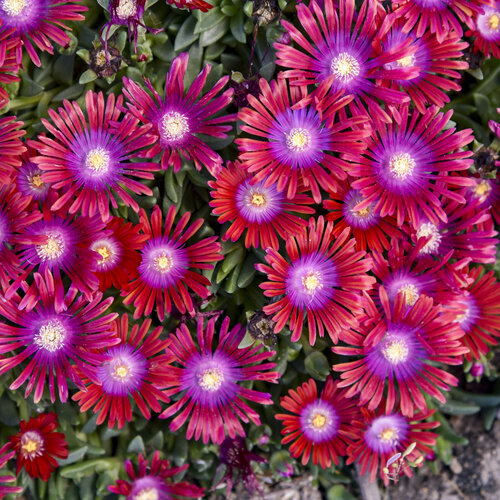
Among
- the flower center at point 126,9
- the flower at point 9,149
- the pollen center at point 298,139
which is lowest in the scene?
the flower at point 9,149

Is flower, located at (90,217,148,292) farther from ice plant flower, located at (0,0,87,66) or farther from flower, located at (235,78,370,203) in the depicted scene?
ice plant flower, located at (0,0,87,66)

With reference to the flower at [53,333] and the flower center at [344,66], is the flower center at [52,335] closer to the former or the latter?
the flower at [53,333]

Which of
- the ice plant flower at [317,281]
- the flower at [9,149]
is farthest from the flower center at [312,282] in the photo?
the flower at [9,149]

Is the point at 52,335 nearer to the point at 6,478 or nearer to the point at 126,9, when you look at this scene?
the point at 6,478

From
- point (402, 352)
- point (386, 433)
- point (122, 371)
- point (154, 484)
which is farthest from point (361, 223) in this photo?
point (154, 484)

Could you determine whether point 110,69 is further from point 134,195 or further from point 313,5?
point 313,5
